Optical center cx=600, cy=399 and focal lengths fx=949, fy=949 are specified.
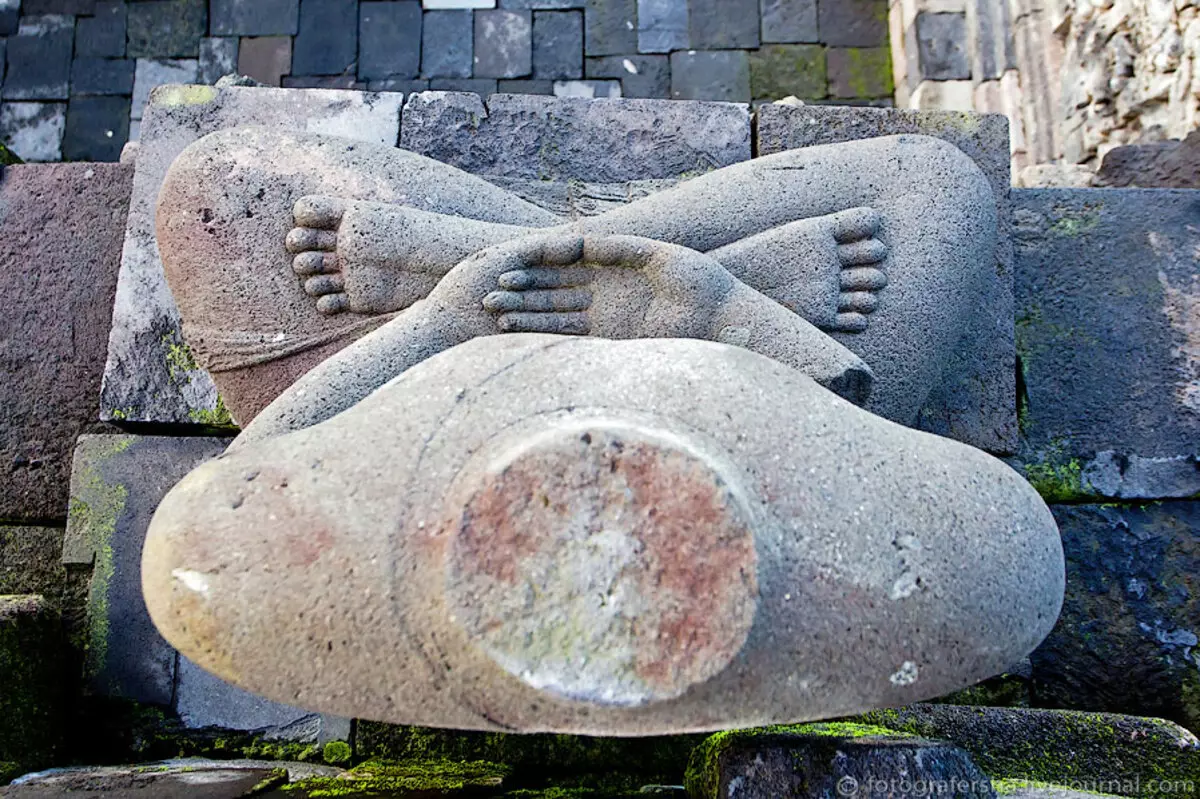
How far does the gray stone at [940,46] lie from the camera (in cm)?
503

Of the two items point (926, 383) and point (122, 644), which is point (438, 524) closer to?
point (926, 383)

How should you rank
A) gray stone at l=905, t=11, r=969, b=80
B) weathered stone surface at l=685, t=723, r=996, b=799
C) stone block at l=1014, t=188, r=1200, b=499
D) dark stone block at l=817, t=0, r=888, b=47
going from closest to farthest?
weathered stone surface at l=685, t=723, r=996, b=799, stone block at l=1014, t=188, r=1200, b=499, gray stone at l=905, t=11, r=969, b=80, dark stone block at l=817, t=0, r=888, b=47

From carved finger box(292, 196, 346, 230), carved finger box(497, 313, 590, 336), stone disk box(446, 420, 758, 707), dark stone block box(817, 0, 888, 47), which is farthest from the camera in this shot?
dark stone block box(817, 0, 888, 47)

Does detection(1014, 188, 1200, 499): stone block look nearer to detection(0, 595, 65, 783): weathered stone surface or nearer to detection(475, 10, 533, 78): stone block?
detection(0, 595, 65, 783): weathered stone surface

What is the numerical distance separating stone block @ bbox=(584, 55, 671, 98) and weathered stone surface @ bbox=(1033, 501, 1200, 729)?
374cm

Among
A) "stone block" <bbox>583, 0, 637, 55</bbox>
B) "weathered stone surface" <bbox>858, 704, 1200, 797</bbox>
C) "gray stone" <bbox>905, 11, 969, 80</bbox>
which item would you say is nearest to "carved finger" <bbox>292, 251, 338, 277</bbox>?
"weathered stone surface" <bbox>858, 704, 1200, 797</bbox>

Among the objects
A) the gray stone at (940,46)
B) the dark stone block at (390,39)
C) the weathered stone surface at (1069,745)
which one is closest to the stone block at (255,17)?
the dark stone block at (390,39)

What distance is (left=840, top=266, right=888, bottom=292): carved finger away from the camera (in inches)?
68.1

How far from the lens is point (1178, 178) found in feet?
8.66

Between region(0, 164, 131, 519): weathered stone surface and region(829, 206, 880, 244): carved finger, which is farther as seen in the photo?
region(0, 164, 131, 519): weathered stone surface

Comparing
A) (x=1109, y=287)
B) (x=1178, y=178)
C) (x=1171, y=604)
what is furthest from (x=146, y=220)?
(x=1178, y=178)

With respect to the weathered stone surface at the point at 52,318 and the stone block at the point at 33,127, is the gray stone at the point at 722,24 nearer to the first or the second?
the stone block at the point at 33,127

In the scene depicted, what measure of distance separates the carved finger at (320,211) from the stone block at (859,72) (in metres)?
4.29

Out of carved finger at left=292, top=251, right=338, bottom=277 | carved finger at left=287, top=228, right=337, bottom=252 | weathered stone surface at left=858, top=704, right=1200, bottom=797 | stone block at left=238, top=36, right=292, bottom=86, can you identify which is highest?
stone block at left=238, top=36, right=292, bottom=86
